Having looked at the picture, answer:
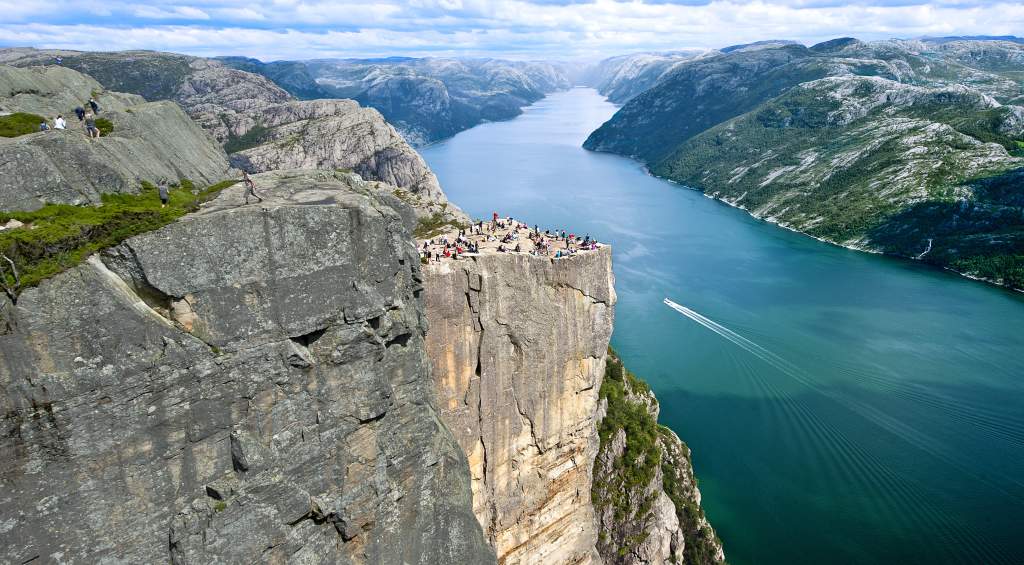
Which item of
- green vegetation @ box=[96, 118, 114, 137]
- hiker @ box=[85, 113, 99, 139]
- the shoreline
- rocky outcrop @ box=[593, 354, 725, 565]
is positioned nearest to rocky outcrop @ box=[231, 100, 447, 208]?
rocky outcrop @ box=[593, 354, 725, 565]

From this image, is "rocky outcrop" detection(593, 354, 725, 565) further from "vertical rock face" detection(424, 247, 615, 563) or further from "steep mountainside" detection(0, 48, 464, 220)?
"steep mountainside" detection(0, 48, 464, 220)

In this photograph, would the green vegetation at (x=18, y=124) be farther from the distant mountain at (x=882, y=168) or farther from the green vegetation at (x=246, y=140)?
the distant mountain at (x=882, y=168)

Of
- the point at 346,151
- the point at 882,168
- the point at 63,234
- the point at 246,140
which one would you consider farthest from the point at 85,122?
the point at 882,168

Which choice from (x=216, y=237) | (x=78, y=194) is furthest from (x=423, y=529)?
(x=78, y=194)

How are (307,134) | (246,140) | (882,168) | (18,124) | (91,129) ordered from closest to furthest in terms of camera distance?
1. (91,129)
2. (18,124)
3. (307,134)
4. (246,140)
5. (882,168)

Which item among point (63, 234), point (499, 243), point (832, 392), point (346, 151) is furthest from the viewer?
point (346, 151)

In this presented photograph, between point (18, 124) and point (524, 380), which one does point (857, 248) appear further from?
point (18, 124)

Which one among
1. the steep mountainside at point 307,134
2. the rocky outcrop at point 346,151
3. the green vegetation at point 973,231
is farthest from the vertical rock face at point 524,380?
the green vegetation at point 973,231
